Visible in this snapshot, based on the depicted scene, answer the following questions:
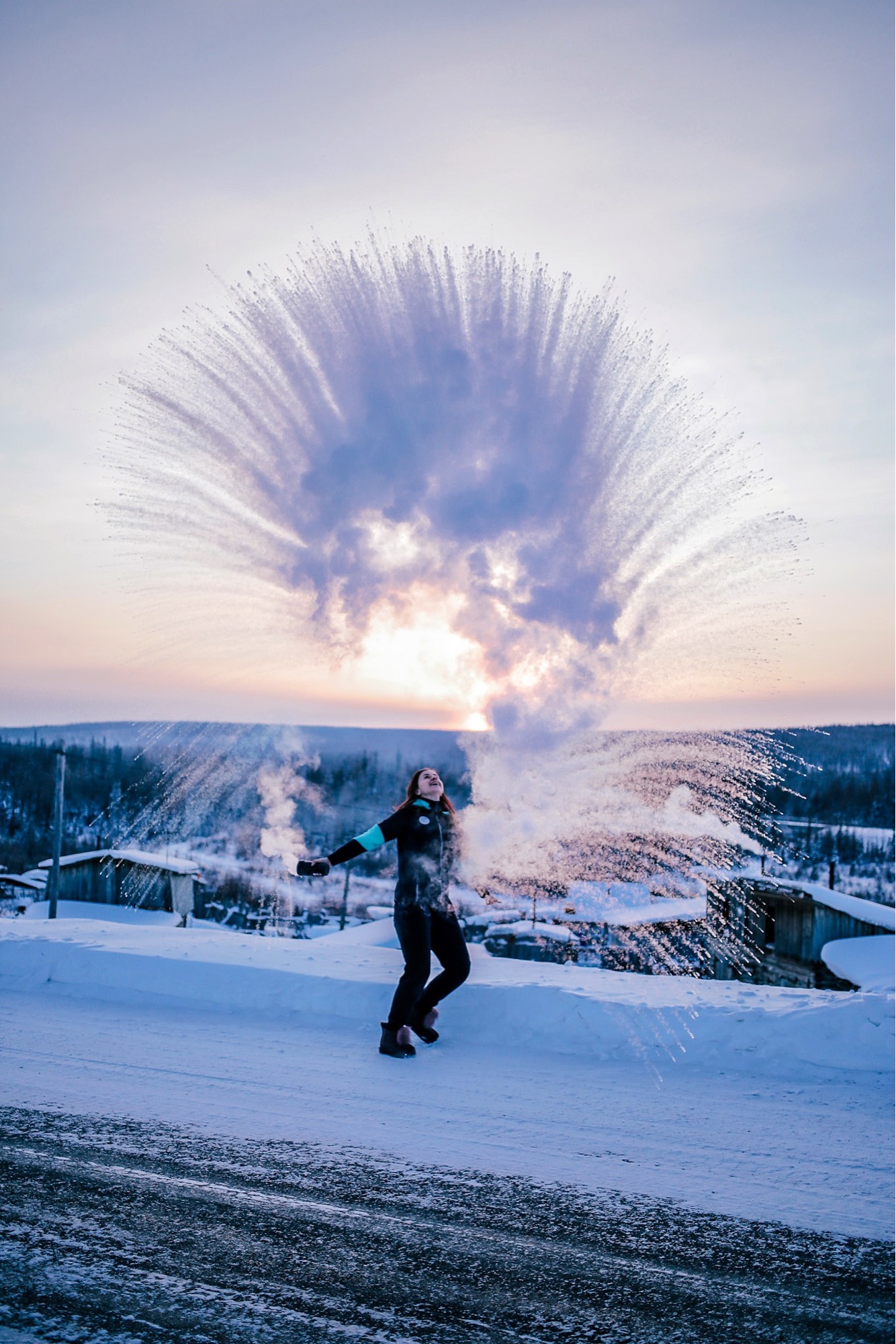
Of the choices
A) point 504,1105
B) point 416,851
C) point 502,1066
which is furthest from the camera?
point 416,851

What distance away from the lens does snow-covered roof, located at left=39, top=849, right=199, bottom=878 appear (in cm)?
3531

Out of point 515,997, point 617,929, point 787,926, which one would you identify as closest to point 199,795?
point 617,929

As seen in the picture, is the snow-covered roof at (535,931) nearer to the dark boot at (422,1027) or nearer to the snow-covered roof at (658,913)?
the snow-covered roof at (658,913)

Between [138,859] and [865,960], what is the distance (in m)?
27.4

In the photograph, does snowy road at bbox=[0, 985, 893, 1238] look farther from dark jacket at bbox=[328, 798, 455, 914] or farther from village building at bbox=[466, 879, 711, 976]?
village building at bbox=[466, 879, 711, 976]

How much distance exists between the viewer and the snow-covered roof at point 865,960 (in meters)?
27.2

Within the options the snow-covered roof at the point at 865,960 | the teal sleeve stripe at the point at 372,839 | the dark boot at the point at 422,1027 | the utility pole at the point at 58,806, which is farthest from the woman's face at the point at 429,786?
the snow-covered roof at the point at 865,960

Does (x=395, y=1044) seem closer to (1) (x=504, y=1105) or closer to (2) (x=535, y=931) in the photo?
(1) (x=504, y=1105)

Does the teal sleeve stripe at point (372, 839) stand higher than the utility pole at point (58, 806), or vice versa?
the teal sleeve stripe at point (372, 839)

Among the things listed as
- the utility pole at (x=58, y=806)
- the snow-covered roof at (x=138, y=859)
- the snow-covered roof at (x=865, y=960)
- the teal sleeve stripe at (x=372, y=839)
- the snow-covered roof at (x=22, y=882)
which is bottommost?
the snow-covered roof at (x=22, y=882)

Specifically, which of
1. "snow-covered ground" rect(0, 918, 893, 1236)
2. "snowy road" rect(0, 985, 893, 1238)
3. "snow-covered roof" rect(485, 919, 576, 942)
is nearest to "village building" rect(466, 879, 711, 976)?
"snow-covered roof" rect(485, 919, 576, 942)

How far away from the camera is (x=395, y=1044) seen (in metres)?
5.80

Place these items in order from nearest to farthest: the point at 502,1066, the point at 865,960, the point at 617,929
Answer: the point at 502,1066 → the point at 865,960 → the point at 617,929

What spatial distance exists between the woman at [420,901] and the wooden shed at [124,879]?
3192 centimetres
